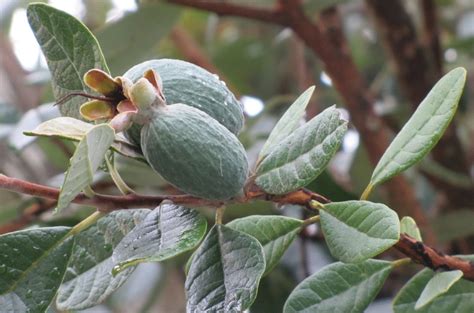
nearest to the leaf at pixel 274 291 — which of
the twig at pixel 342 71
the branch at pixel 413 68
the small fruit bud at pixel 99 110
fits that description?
the twig at pixel 342 71

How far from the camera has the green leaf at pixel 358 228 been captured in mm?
438

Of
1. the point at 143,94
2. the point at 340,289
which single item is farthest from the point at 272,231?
the point at 143,94

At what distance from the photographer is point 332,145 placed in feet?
1.53

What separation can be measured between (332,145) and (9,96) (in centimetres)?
151

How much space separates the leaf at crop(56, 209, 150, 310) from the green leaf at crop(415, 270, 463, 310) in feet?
0.62

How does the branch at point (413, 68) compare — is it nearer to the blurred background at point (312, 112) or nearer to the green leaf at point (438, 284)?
the blurred background at point (312, 112)

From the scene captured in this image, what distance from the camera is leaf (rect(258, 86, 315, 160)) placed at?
53cm

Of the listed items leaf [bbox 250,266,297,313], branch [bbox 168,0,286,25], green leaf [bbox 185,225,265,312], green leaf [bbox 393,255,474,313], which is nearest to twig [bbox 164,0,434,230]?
branch [bbox 168,0,286,25]

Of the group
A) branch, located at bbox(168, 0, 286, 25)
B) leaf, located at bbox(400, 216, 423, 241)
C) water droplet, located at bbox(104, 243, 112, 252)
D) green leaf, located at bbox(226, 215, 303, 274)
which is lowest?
water droplet, located at bbox(104, 243, 112, 252)

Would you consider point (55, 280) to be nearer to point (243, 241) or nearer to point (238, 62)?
point (243, 241)

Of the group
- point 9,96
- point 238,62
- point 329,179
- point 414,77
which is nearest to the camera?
point 329,179

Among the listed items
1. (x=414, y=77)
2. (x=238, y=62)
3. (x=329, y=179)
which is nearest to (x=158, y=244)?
(x=329, y=179)

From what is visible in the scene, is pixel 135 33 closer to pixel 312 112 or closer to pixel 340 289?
pixel 312 112

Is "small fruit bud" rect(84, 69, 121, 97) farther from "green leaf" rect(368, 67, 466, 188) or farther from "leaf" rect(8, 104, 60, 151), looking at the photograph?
"leaf" rect(8, 104, 60, 151)
